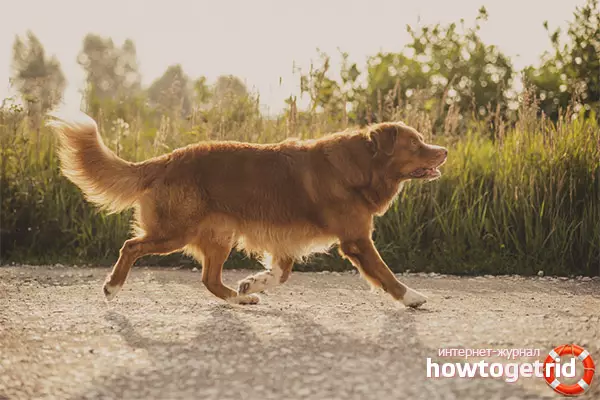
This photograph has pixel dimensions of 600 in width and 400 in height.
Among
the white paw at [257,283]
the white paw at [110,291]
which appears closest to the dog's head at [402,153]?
the white paw at [257,283]

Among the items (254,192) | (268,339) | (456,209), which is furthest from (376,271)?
(456,209)

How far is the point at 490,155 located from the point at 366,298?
315cm

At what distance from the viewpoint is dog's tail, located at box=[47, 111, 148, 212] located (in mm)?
5102

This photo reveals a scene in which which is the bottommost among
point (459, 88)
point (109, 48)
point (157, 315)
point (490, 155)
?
point (157, 315)

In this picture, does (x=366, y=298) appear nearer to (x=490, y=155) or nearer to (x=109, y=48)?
(x=490, y=155)

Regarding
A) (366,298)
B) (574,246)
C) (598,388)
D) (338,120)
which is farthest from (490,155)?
(598,388)

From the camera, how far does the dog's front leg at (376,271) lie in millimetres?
4859

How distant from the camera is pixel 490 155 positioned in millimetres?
7957

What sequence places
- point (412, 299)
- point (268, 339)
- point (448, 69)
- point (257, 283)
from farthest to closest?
1. point (448, 69)
2. point (257, 283)
3. point (412, 299)
4. point (268, 339)

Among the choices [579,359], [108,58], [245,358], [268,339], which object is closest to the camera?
[579,359]

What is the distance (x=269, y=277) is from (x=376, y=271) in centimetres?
87

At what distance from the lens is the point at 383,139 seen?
5.16 metres

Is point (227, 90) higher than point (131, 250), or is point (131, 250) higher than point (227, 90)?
point (227, 90)

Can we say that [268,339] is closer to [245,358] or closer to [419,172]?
[245,358]
